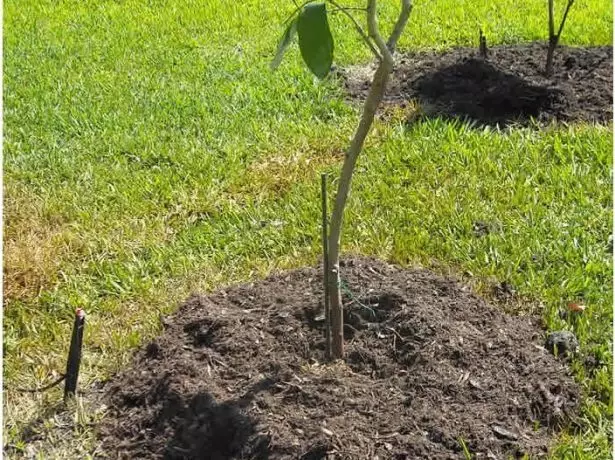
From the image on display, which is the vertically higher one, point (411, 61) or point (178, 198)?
point (411, 61)

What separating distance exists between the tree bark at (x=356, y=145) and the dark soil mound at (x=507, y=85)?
2311mm

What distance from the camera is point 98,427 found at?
2.50m

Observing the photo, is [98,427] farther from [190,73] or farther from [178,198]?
[190,73]

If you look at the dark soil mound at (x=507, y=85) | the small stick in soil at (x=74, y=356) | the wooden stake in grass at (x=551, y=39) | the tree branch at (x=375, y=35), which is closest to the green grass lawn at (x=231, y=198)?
the small stick in soil at (x=74, y=356)

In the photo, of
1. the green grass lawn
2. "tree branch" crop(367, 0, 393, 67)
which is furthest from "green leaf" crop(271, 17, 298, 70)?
the green grass lawn

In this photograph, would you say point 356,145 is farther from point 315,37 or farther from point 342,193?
point 315,37

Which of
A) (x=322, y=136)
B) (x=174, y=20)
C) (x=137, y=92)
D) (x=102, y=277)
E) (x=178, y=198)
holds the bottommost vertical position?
(x=102, y=277)

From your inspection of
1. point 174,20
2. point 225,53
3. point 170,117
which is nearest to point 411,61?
point 225,53

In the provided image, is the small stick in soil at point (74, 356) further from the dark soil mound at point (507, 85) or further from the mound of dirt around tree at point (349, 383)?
the dark soil mound at point (507, 85)

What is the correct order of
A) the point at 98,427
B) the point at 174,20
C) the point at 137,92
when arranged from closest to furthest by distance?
the point at 98,427 < the point at 137,92 < the point at 174,20

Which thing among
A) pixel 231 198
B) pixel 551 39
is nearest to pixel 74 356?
pixel 231 198

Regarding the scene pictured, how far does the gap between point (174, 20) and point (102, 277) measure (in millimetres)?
3770

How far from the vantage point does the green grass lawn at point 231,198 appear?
3.02 metres

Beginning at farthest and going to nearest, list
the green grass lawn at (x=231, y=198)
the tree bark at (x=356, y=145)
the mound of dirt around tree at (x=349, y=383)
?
the green grass lawn at (x=231, y=198) → the mound of dirt around tree at (x=349, y=383) → the tree bark at (x=356, y=145)
